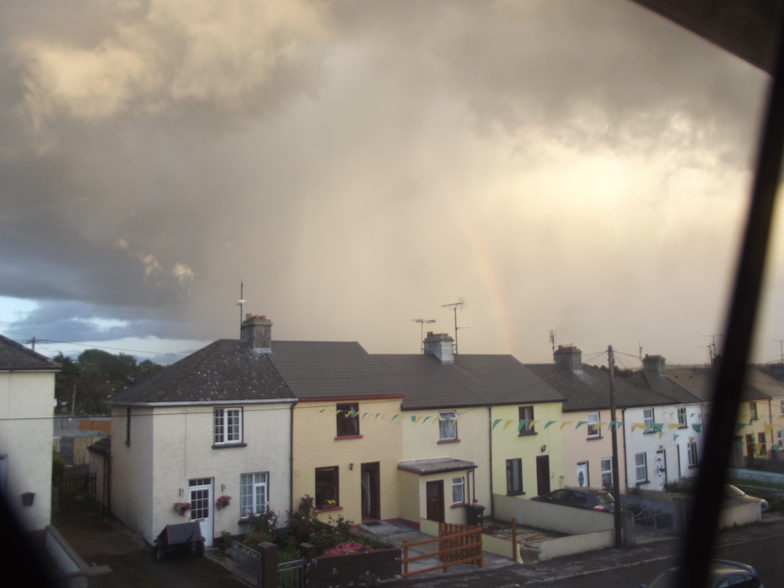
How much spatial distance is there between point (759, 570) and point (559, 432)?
41.5ft

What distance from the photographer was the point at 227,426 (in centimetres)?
2070

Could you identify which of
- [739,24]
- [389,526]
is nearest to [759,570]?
[389,526]

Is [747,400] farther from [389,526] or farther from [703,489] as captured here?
[389,526]

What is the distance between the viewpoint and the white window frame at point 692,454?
3506 cm

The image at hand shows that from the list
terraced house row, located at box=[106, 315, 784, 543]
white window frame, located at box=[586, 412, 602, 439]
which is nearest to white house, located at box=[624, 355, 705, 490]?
terraced house row, located at box=[106, 315, 784, 543]

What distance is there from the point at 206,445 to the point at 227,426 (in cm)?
97

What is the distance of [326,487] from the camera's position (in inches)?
886

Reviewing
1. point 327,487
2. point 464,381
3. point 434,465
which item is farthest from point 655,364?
point 327,487

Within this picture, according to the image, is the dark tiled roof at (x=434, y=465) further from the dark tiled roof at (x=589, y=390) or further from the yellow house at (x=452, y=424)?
the dark tiled roof at (x=589, y=390)

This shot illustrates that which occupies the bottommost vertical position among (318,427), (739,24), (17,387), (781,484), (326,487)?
(781,484)

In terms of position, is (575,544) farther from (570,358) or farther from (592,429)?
(570,358)

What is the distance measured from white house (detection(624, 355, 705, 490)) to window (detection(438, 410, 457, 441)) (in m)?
10.5

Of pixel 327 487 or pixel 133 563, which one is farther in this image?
pixel 327 487

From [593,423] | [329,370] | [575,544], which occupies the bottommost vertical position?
[575,544]
